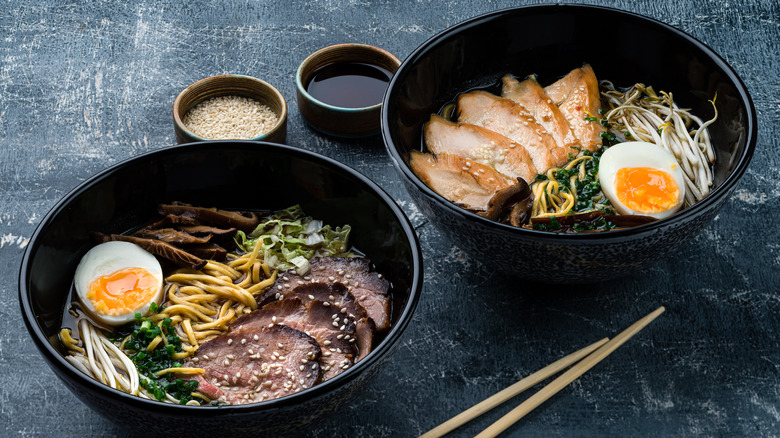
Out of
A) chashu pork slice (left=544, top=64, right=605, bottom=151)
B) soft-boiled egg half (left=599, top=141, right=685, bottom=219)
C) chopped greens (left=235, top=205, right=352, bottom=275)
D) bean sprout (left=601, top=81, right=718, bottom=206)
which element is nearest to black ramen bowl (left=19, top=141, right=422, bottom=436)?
chopped greens (left=235, top=205, right=352, bottom=275)

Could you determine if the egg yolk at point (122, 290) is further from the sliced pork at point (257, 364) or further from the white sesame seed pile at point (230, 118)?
the white sesame seed pile at point (230, 118)

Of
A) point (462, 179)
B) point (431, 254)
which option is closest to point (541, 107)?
point (462, 179)

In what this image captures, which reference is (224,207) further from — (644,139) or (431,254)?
(644,139)

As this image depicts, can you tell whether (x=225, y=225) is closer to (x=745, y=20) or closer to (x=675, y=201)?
(x=675, y=201)

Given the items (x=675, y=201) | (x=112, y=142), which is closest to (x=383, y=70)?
(x=112, y=142)

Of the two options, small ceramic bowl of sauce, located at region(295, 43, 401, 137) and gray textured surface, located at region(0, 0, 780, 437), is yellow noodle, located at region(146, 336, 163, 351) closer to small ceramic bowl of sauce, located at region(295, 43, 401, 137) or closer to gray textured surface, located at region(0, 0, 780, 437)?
gray textured surface, located at region(0, 0, 780, 437)
